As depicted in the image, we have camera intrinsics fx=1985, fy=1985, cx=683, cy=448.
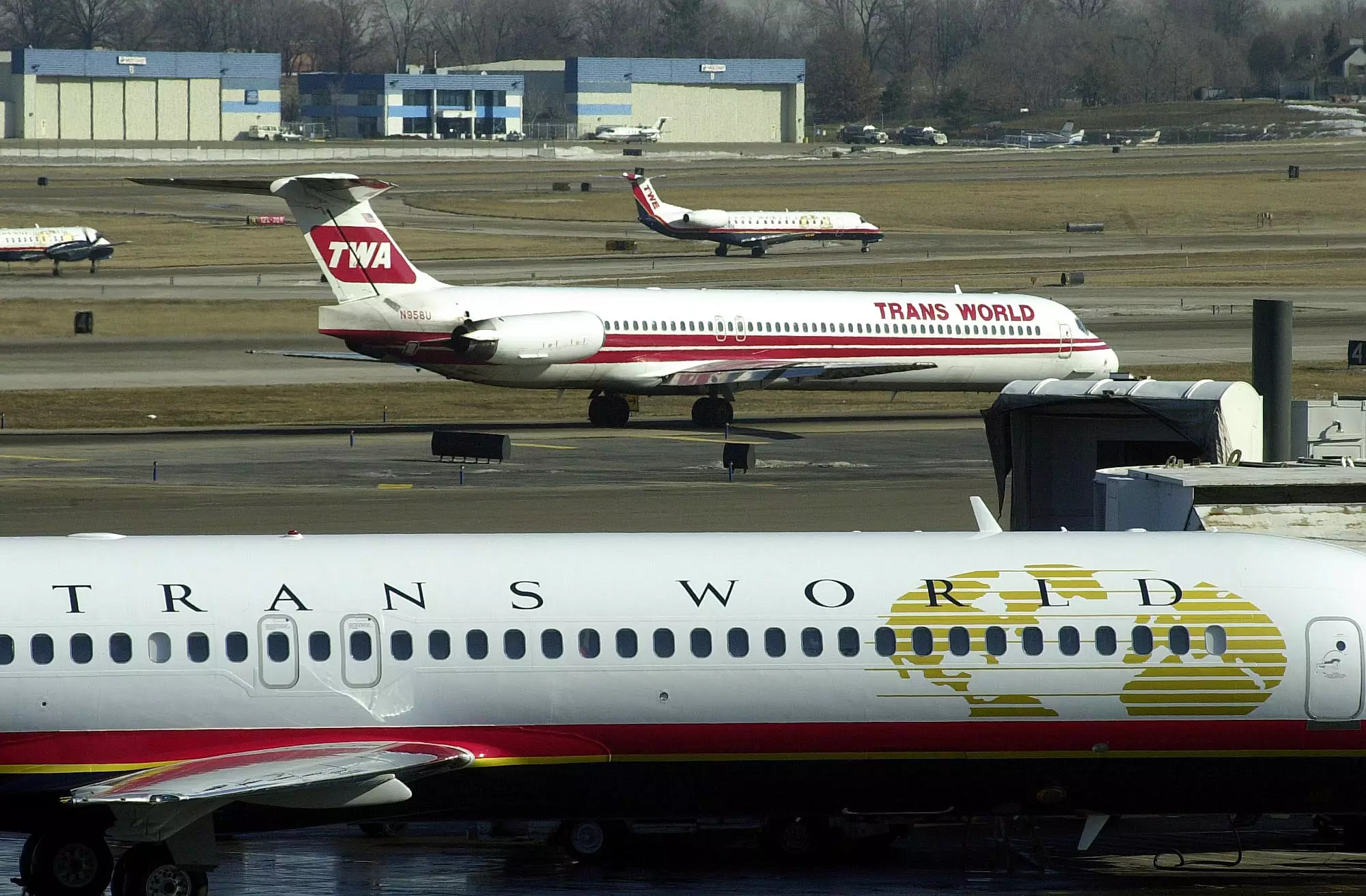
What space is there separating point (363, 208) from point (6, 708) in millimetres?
39919

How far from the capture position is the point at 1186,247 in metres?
134

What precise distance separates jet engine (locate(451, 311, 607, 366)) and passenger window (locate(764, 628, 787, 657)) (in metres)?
39.6

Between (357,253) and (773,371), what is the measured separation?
12951mm

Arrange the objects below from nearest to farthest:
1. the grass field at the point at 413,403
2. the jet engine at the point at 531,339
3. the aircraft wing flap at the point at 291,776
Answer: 1. the aircraft wing flap at the point at 291,776
2. the jet engine at the point at 531,339
3. the grass field at the point at 413,403

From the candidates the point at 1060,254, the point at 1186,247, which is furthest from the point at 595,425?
the point at 1186,247

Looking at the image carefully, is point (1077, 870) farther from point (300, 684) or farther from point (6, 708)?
point (6, 708)

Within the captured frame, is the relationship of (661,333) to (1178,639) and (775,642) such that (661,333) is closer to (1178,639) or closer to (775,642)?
(775,642)

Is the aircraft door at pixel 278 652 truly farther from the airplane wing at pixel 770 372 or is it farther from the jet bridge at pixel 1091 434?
the airplane wing at pixel 770 372

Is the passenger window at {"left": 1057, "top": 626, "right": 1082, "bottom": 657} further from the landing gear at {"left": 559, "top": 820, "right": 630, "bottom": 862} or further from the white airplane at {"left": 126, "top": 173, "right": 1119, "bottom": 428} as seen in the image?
the white airplane at {"left": 126, "top": 173, "right": 1119, "bottom": 428}

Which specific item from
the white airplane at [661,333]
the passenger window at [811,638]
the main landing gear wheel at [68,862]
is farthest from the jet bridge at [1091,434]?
the white airplane at [661,333]

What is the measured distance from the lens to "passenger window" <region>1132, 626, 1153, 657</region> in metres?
18.1

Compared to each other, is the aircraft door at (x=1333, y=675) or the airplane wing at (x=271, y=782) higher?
the aircraft door at (x=1333, y=675)

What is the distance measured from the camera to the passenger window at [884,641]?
18.1m

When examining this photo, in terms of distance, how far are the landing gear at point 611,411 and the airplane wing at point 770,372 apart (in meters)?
2.04
